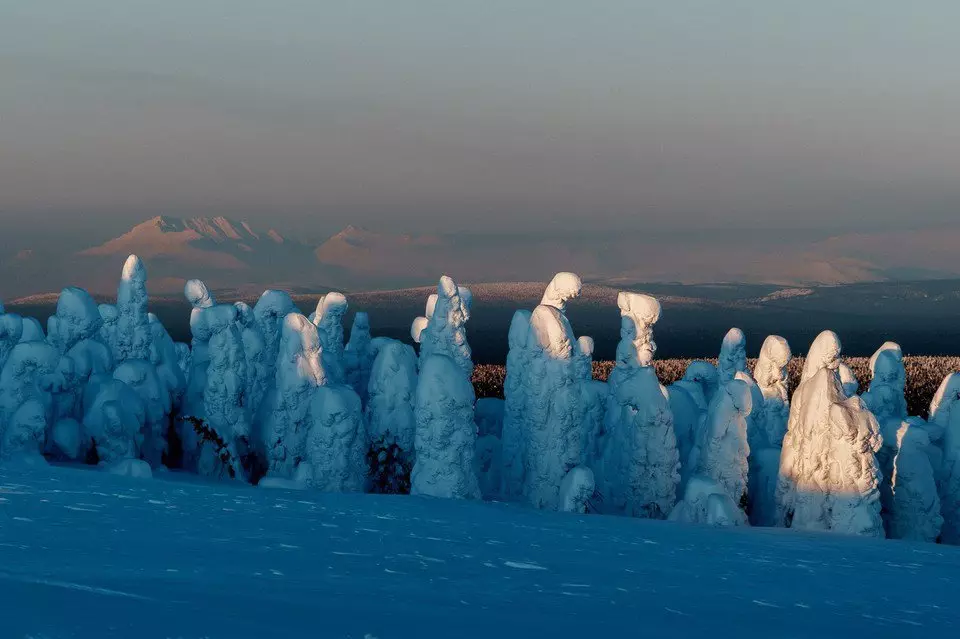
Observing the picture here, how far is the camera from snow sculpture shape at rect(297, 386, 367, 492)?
76.4 feet

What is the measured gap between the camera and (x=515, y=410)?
25.2 m

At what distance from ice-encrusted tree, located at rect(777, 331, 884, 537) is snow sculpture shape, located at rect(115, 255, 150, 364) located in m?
17.8

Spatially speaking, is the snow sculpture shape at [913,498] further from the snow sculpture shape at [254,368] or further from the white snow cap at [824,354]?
the snow sculpture shape at [254,368]

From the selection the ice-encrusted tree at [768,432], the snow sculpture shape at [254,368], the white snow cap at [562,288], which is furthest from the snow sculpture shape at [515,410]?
the snow sculpture shape at [254,368]

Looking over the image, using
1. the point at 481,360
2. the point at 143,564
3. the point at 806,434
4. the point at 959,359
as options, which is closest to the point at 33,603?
the point at 143,564

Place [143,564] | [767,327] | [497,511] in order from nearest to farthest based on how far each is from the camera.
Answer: [143,564], [497,511], [767,327]

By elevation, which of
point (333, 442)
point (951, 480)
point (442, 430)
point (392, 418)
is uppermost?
point (442, 430)

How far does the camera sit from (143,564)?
10.4 m

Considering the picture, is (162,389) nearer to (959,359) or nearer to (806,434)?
(806,434)

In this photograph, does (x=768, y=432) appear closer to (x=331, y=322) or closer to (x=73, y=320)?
(x=331, y=322)

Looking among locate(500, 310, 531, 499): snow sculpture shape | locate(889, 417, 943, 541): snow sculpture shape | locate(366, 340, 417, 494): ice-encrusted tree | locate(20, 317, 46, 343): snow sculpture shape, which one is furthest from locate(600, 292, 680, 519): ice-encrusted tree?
locate(20, 317, 46, 343): snow sculpture shape

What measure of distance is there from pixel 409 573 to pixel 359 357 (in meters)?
22.2

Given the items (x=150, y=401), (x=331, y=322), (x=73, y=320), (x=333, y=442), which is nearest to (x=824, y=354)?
(x=333, y=442)

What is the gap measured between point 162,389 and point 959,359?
48.6 m
